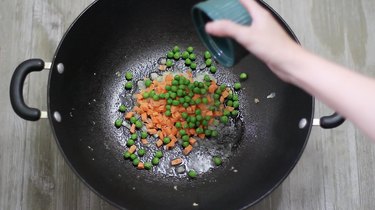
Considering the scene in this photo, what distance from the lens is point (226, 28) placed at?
31.4 inches

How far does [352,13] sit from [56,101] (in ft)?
3.91

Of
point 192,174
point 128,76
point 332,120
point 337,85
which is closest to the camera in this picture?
point 337,85

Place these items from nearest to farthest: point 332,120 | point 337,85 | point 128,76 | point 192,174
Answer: point 337,85
point 332,120
point 192,174
point 128,76

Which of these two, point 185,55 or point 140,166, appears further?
point 185,55

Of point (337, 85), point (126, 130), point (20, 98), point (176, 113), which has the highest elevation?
point (20, 98)

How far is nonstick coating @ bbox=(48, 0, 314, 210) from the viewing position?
1144 millimetres

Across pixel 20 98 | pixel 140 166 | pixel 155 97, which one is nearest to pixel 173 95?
pixel 155 97

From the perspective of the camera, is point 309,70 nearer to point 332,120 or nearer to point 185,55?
point 332,120

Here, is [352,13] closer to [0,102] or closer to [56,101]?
[56,101]

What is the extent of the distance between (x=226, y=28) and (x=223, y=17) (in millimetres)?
69

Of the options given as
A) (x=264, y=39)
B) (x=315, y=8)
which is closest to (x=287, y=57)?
(x=264, y=39)

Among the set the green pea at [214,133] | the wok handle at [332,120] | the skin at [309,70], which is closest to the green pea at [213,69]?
the green pea at [214,133]

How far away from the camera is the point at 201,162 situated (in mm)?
1340

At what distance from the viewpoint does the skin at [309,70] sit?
0.75m
